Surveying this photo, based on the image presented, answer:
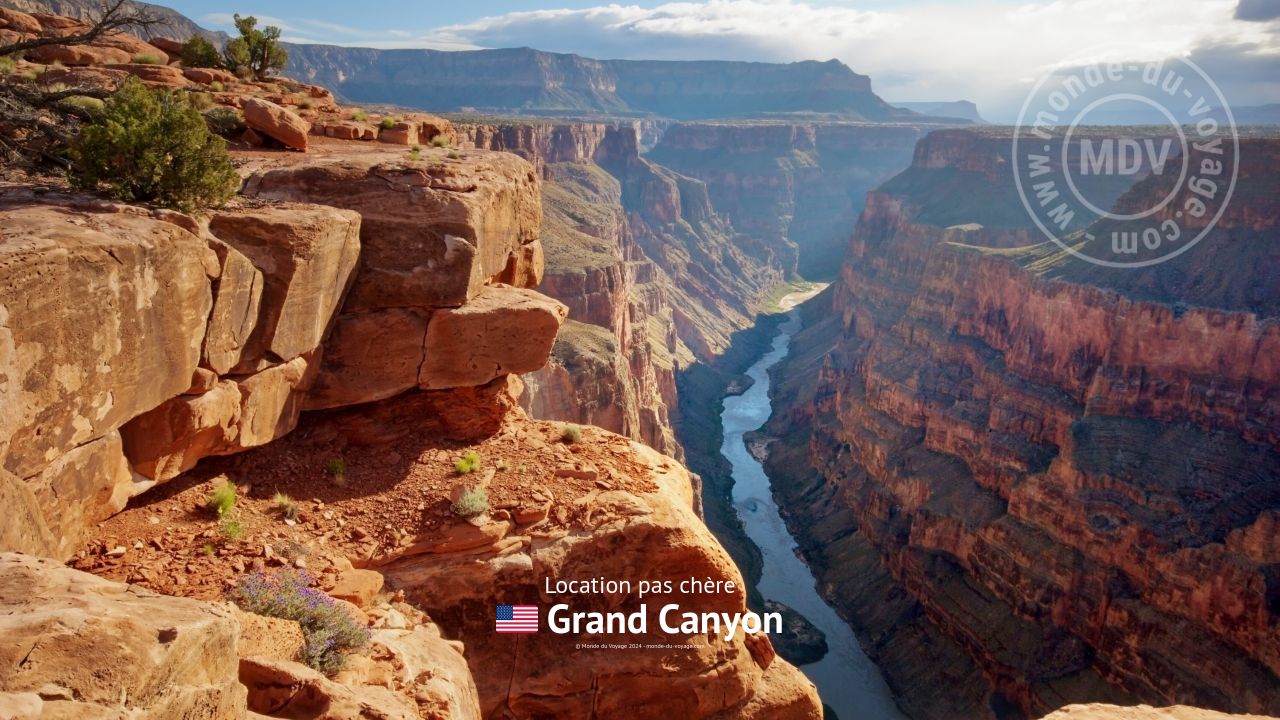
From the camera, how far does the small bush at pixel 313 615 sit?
939 centimetres

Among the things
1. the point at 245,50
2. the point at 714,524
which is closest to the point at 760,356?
the point at 714,524

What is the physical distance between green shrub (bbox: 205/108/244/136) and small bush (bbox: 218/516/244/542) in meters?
7.89

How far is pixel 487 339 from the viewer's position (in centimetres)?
1509

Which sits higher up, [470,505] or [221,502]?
[221,502]

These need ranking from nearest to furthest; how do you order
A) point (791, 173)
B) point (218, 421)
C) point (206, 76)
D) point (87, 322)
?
point (87, 322), point (218, 421), point (206, 76), point (791, 173)

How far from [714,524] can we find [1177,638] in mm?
26326

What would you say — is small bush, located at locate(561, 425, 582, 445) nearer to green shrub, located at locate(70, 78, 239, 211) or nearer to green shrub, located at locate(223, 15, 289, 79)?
green shrub, located at locate(70, 78, 239, 211)

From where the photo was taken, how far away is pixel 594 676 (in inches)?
511

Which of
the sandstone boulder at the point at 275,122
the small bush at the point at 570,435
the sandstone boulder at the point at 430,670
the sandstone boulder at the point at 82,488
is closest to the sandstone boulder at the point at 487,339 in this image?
the small bush at the point at 570,435

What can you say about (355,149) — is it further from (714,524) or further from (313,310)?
(714,524)

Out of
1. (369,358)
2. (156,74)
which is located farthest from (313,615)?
(156,74)

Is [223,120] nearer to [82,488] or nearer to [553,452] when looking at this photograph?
[82,488]

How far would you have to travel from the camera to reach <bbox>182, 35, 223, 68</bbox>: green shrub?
22375 mm

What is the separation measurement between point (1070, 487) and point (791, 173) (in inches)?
5005
